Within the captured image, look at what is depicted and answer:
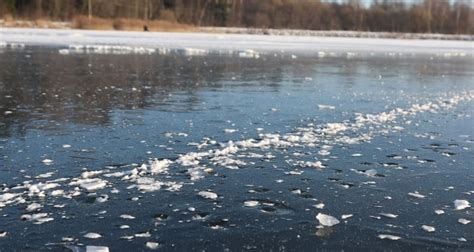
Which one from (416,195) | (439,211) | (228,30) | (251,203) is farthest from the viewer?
(228,30)

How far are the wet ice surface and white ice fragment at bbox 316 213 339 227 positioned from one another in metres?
0.02

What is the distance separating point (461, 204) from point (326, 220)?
1.32 metres

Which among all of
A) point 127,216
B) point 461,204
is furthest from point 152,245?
point 461,204

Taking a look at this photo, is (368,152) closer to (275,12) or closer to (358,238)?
(358,238)

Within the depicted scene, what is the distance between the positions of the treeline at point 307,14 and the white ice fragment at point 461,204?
2128 inches

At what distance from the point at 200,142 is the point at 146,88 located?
17.9 ft

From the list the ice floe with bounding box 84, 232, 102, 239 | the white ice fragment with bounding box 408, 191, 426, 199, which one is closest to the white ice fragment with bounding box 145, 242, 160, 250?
the ice floe with bounding box 84, 232, 102, 239

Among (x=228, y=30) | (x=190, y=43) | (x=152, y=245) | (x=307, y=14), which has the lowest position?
(x=152, y=245)

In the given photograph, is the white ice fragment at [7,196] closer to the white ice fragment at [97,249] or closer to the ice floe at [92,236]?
the ice floe at [92,236]

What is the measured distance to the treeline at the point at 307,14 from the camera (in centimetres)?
6069

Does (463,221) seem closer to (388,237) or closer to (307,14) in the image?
(388,237)

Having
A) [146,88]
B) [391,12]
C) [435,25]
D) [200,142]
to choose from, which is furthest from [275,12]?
[200,142]

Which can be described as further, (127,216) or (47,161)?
(47,161)

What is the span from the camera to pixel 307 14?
219 feet
